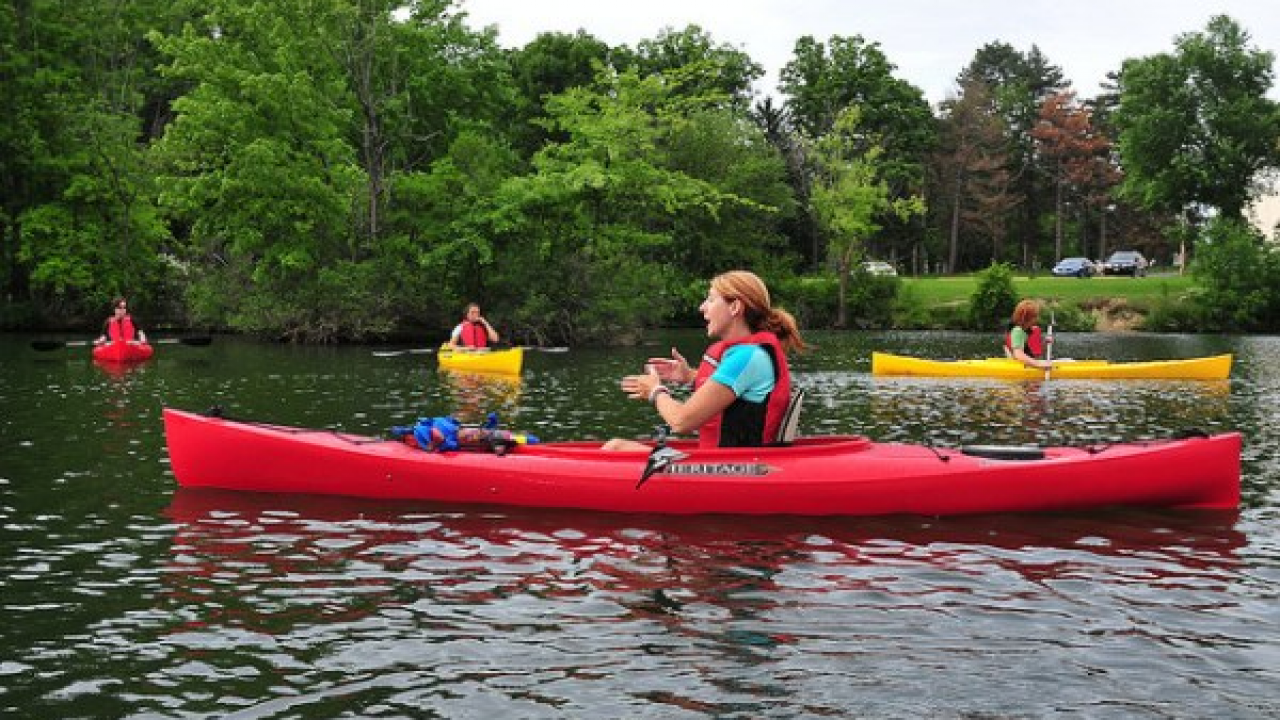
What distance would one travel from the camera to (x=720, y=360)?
8.78 meters

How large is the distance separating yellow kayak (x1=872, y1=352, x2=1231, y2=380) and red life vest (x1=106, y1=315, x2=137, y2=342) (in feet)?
55.4

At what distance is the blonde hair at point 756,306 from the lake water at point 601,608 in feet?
4.97

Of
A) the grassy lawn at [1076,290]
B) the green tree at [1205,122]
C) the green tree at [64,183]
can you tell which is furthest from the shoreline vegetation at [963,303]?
the green tree at [64,183]

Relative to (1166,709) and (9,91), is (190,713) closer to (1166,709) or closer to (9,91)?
(1166,709)

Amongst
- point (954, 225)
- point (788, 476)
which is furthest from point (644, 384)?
point (954, 225)

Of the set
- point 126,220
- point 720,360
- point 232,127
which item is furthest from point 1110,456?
point 126,220

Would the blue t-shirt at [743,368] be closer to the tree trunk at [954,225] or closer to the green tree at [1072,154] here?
the tree trunk at [954,225]

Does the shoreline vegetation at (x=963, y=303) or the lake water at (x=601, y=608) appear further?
the shoreline vegetation at (x=963, y=303)

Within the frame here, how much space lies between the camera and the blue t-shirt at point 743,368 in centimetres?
859

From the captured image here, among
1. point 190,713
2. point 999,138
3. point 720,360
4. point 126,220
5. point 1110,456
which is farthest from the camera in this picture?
point 999,138

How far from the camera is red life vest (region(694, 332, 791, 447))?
870cm

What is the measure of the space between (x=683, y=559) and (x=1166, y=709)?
11.5ft

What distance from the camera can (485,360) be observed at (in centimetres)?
2384

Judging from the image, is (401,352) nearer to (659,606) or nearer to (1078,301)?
(659,606)
